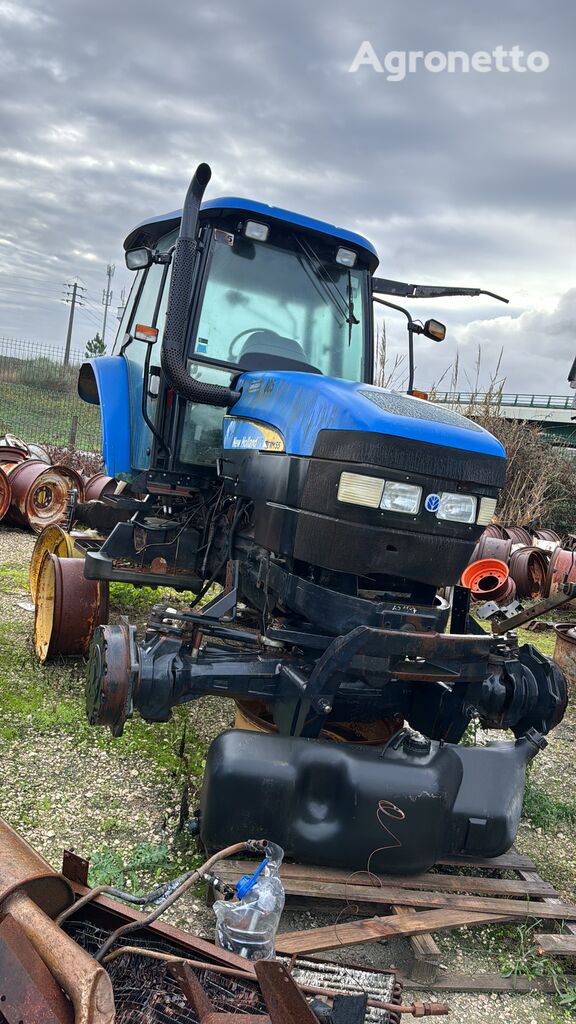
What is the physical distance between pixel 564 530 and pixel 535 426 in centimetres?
233

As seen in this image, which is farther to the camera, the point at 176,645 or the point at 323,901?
the point at 176,645

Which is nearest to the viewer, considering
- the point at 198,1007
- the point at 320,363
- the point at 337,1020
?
the point at 198,1007

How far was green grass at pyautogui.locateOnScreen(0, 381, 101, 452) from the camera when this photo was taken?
18875 mm

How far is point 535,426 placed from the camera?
52.3ft

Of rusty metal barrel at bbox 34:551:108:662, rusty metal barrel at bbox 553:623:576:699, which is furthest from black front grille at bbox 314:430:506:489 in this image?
rusty metal barrel at bbox 553:623:576:699

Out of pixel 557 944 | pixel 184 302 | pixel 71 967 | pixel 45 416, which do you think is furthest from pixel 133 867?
pixel 45 416

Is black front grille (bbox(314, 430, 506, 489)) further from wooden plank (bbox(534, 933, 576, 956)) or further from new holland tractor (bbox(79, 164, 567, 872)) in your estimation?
wooden plank (bbox(534, 933, 576, 956))

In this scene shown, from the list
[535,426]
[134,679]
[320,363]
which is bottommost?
[134,679]

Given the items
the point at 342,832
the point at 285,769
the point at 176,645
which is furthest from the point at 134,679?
the point at 342,832

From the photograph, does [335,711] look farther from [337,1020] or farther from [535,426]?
[535,426]

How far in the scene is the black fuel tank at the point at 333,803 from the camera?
8.75ft

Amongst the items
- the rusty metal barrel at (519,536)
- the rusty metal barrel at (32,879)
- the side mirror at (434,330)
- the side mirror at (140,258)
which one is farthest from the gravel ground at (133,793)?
the rusty metal barrel at (519,536)

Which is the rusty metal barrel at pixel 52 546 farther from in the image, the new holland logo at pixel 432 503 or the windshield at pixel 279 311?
the new holland logo at pixel 432 503

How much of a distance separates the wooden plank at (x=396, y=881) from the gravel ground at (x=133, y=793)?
0.49 ft
